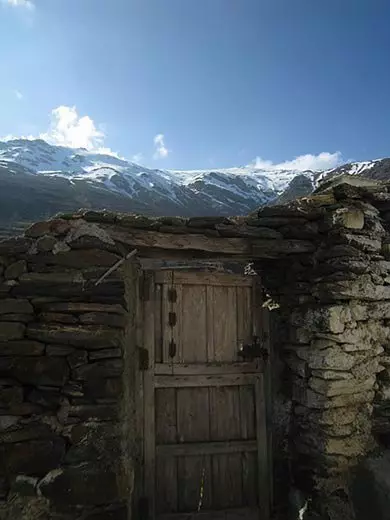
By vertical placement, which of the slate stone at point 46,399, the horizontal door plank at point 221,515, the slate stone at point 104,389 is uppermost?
the slate stone at point 104,389

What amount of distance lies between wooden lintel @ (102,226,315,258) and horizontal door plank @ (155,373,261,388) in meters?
1.20

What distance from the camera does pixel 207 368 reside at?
4527 millimetres

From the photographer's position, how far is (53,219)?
3.96 metres

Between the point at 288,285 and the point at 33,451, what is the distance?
2.67 meters

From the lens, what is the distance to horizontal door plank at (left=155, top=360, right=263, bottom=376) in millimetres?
4457

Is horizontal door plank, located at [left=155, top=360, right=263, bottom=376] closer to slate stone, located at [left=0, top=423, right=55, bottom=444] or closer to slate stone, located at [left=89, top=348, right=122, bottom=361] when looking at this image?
slate stone, located at [left=89, top=348, right=122, bottom=361]

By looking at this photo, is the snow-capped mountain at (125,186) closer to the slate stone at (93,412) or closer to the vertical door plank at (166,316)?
the vertical door plank at (166,316)

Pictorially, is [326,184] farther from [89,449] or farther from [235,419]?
[89,449]

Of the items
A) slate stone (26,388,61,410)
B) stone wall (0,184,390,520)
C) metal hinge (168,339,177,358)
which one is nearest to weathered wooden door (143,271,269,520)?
metal hinge (168,339,177,358)

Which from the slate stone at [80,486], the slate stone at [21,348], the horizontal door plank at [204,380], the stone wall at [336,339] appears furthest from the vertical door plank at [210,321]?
the slate stone at [21,348]

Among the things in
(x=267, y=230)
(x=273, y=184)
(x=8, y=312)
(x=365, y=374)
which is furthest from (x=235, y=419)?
(x=273, y=184)

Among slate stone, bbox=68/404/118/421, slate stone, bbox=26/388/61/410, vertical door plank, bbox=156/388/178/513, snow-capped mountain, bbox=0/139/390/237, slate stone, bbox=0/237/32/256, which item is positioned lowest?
vertical door plank, bbox=156/388/178/513

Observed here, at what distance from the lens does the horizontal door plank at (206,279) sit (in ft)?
15.0

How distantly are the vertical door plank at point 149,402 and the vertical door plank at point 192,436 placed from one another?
260mm
